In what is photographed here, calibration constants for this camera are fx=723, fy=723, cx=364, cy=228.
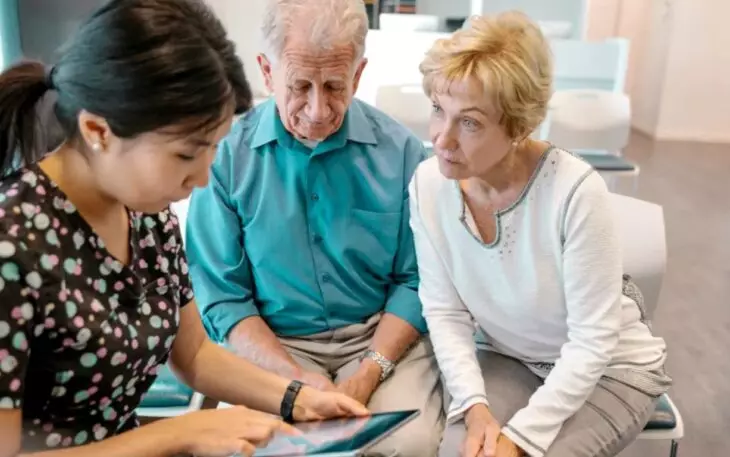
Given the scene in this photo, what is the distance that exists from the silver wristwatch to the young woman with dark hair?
47 centimetres

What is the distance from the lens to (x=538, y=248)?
1403 mm

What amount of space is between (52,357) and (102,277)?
0.12 meters

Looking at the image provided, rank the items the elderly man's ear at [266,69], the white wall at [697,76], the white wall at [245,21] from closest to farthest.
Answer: the elderly man's ear at [266,69] < the white wall at [245,21] < the white wall at [697,76]

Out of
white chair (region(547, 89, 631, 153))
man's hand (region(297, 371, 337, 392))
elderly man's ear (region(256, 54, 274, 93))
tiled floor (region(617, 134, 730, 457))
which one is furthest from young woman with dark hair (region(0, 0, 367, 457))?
white chair (region(547, 89, 631, 153))

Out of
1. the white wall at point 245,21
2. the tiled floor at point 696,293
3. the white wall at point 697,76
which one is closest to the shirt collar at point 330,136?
the tiled floor at point 696,293

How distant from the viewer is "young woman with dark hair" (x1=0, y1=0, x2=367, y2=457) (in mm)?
872

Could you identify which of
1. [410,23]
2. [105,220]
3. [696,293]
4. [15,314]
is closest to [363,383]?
[105,220]

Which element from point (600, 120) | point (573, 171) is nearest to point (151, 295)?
point (573, 171)

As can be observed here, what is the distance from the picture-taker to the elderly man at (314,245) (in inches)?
61.9

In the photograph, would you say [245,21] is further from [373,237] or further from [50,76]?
[50,76]

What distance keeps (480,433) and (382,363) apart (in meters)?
0.28

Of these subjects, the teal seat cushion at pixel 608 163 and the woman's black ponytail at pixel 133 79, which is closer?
the woman's black ponytail at pixel 133 79

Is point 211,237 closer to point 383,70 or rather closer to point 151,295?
point 151,295

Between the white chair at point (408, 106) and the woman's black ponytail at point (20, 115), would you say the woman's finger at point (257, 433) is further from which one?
the white chair at point (408, 106)
